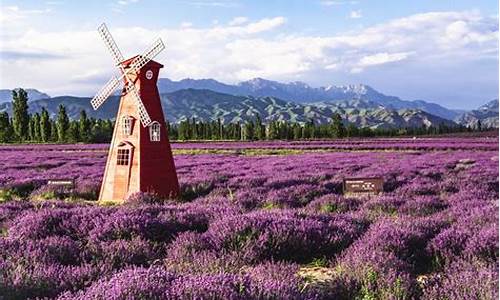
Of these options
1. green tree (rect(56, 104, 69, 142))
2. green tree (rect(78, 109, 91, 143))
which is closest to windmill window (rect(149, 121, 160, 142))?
green tree (rect(78, 109, 91, 143))

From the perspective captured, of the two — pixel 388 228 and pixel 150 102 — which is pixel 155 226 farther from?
pixel 150 102

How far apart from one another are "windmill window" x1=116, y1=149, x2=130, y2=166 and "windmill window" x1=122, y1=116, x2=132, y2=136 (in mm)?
535

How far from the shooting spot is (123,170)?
16.9m

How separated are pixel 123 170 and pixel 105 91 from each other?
4576 mm

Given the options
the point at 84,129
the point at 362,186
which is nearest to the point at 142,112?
the point at 362,186

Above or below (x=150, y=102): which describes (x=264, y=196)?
below

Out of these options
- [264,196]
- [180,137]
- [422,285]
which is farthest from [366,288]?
[180,137]

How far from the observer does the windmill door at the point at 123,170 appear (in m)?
16.8

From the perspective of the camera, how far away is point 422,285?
5172 millimetres

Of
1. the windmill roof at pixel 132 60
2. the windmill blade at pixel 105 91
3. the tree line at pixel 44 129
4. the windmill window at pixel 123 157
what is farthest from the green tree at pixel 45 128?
the windmill window at pixel 123 157

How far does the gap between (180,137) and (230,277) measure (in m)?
97.7

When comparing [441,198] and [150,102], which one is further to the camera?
[150,102]

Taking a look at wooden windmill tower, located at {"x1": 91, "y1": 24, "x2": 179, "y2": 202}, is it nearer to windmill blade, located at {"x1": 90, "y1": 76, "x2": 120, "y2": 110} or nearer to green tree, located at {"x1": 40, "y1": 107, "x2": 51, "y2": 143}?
windmill blade, located at {"x1": 90, "y1": 76, "x2": 120, "y2": 110}

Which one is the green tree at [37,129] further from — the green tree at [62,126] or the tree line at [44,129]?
the green tree at [62,126]
